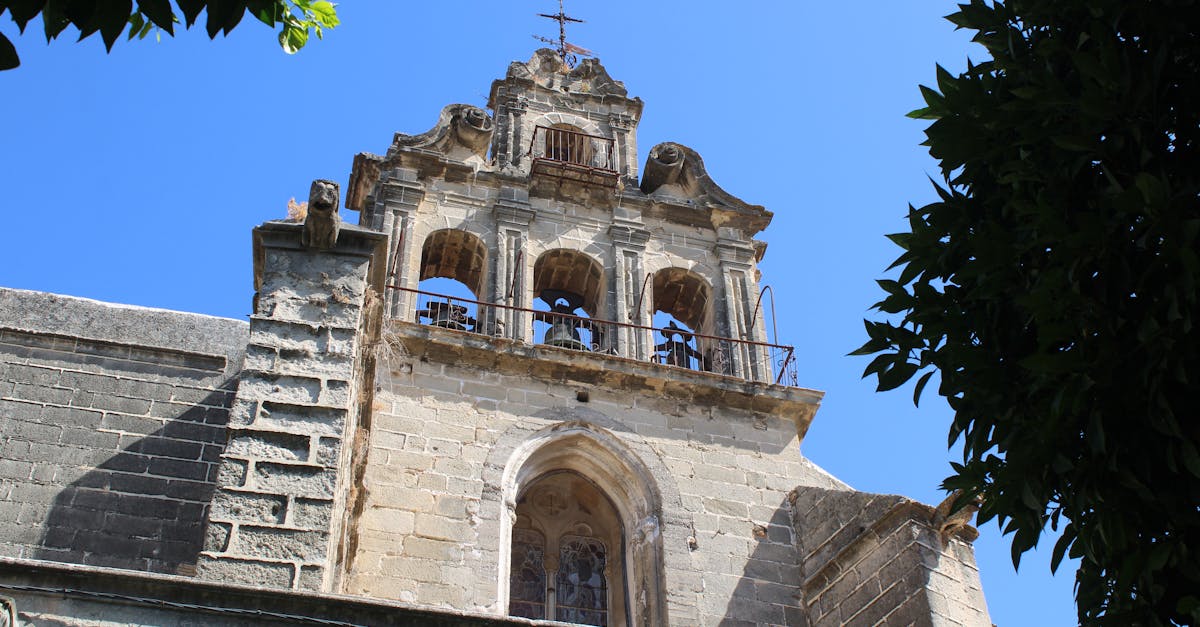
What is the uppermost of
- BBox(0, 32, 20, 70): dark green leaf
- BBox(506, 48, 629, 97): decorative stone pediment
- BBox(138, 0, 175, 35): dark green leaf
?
BBox(506, 48, 629, 97): decorative stone pediment

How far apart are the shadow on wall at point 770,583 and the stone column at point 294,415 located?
13.4ft

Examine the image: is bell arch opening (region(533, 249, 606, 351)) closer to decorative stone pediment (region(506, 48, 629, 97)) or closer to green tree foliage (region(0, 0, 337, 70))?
→ decorative stone pediment (region(506, 48, 629, 97))

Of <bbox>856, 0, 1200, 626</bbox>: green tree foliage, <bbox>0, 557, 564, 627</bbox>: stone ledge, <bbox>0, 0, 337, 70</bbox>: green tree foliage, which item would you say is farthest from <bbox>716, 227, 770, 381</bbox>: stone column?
<bbox>0, 0, 337, 70</bbox>: green tree foliage

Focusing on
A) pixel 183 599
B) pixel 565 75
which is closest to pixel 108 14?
pixel 183 599

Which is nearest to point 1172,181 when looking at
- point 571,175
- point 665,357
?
point 665,357

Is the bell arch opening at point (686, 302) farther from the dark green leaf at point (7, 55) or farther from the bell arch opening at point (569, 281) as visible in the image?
the dark green leaf at point (7, 55)

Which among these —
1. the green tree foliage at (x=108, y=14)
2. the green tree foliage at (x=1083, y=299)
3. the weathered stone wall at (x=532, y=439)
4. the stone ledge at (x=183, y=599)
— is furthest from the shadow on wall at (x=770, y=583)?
the green tree foliage at (x=108, y=14)

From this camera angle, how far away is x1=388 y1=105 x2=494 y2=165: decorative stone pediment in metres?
16.1

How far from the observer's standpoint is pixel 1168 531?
5.35 metres

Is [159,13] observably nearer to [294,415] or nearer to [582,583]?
[294,415]

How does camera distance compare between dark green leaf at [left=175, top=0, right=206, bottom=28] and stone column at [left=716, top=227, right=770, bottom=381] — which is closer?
dark green leaf at [left=175, top=0, right=206, bottom=28]

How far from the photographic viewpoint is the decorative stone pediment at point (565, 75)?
18.2 meters

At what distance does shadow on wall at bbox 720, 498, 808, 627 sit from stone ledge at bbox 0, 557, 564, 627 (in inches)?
217

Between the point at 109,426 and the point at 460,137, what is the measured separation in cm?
624
